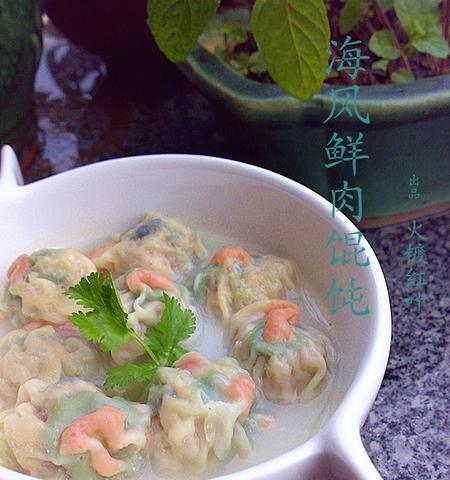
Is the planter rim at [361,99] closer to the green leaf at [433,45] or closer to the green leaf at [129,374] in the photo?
the green leaf at [433,45]

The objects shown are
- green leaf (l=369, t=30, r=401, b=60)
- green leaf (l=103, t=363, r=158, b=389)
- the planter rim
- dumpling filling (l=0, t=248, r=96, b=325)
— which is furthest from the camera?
green leaf (l=369, t=30, r=401, b=60)

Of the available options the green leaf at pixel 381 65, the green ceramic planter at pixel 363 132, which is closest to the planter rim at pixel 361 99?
the green ceramic planter at pixel 363 132

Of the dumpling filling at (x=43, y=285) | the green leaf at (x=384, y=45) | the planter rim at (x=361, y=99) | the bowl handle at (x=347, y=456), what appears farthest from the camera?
the green leaf at (x=384, y=45)

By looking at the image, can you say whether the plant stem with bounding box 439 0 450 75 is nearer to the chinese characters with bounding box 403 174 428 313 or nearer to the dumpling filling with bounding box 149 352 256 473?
the chinese characters with bounding box 403 174 428 313

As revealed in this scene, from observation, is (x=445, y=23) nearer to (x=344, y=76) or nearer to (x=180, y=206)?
(x=344, y=76)

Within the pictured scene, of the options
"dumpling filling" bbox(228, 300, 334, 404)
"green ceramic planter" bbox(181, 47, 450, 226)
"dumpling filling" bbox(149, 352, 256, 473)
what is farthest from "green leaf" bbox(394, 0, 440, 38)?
"dumpling filling" bbox(149, 352, 256, 473)

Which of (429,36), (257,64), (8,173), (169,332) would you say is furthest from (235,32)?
(169,332)
